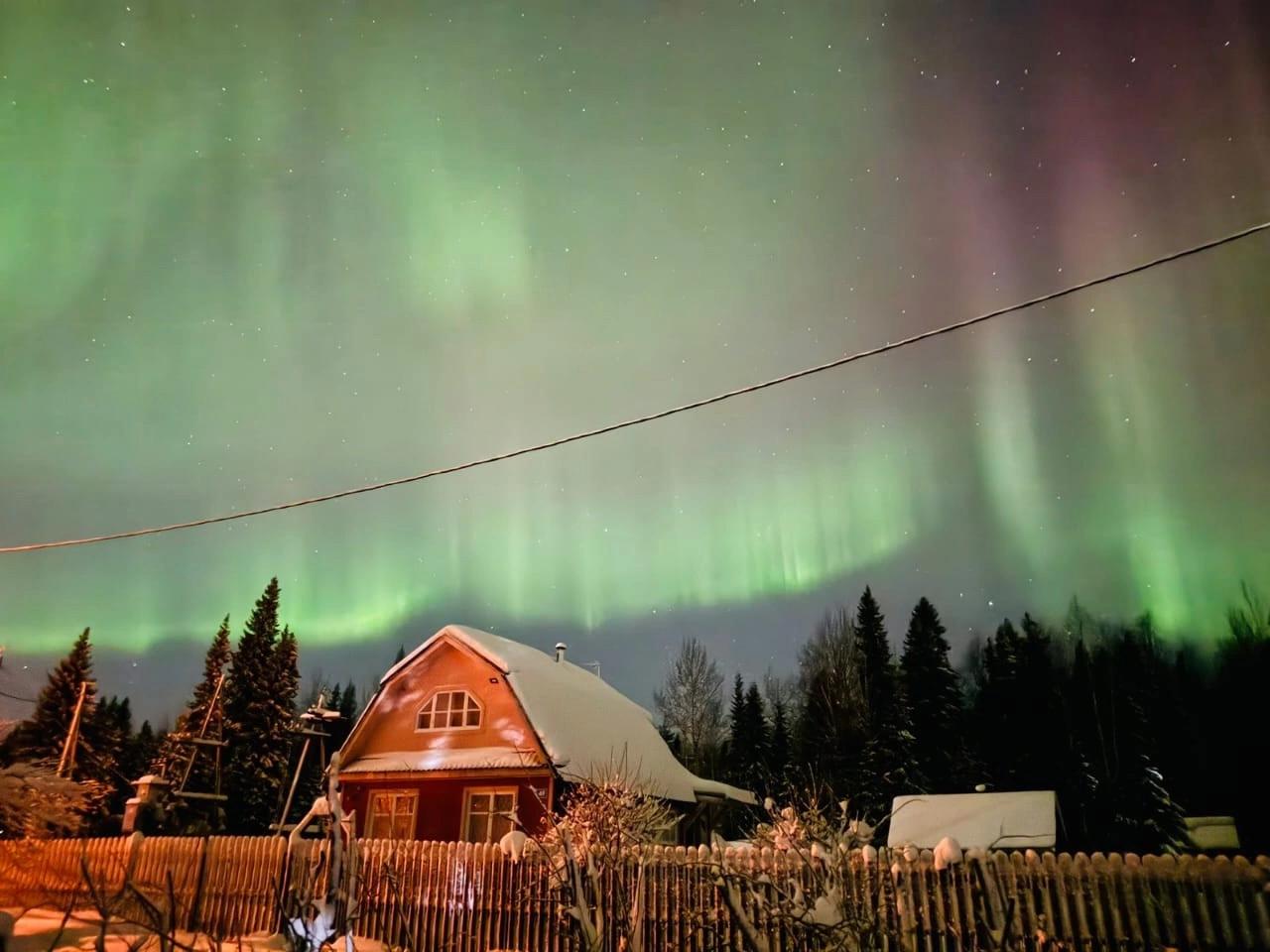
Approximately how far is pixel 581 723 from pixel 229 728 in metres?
23.8

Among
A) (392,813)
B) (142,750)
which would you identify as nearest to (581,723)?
(392,813)

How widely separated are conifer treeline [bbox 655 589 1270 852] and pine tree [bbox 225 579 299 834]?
2201 cm

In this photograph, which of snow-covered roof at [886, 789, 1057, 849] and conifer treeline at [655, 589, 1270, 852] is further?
conifer treeline at [655, 589, 1270, 852]

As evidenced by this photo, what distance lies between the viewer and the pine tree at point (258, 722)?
3922cm

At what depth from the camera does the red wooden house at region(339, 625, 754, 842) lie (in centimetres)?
2194

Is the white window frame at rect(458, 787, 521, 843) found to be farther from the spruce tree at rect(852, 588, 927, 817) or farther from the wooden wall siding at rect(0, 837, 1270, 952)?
the spruce tree at rect(852, 588, 927, 817)

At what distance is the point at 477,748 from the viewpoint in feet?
76.8

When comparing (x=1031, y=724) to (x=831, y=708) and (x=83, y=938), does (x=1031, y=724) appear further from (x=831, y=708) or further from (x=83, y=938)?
(x=83, y=938)

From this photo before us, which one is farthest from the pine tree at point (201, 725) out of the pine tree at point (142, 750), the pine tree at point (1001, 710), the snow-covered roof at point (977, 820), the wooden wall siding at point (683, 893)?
the pine tree at point (1001, 710)

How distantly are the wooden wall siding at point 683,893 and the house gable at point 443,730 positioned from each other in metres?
7.72

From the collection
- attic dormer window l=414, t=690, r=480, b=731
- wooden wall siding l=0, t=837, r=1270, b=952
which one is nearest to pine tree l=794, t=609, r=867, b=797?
attic dormer window l=414, t=690, r=480, b=731

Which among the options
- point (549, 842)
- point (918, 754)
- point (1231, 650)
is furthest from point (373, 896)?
point (1231, 650)

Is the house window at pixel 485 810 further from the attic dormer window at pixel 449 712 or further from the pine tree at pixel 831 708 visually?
the pine tree at pixel 831 708

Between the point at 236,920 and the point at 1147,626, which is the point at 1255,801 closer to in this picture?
the point at 1147,626
